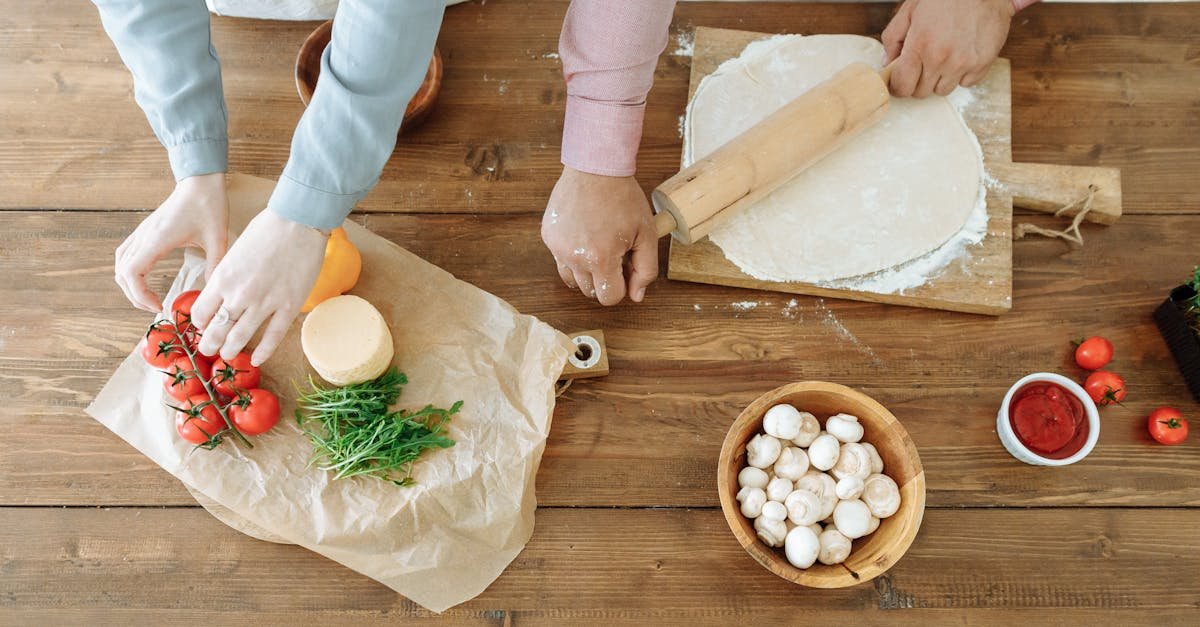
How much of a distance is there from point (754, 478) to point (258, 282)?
2.52ft

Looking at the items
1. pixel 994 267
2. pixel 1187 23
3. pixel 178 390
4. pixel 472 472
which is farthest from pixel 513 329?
pixel 1187 23

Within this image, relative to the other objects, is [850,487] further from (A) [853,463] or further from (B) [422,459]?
(B) [422,459]

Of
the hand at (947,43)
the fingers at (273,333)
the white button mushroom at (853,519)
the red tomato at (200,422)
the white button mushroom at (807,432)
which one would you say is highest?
the hand at (947,43)

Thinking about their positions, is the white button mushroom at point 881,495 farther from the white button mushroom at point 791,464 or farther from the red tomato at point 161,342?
the red tomato at point 161,342

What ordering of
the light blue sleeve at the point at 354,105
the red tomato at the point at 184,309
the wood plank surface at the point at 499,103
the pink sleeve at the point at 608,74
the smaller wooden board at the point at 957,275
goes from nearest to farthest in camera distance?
the light blue sleeve at the point at 354,105 < the pink sleeve at the point at 608,74 < the red tomato at the point at 184,309 < the smaller wooden board at the point at 957,275 < the wood plank surface at the point at 499,103

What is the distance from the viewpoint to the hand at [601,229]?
119 cm

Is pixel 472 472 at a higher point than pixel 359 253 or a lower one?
lower

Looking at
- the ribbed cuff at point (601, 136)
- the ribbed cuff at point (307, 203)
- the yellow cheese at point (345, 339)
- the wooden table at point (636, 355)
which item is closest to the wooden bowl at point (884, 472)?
the wooden table at point (636, 355)

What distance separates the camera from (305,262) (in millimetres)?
1106

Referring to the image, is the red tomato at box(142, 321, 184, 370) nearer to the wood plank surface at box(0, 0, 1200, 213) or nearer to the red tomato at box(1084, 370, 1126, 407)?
the wood plank surface at box(0, 0, 1200, 213)

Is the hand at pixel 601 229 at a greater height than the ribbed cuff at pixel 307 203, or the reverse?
the ribbed cuff at pixel 307 203

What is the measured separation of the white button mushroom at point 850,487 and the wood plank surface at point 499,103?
623 mm

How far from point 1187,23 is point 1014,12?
386mm

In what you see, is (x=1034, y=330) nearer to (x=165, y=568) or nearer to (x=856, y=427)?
(x=856, y=427)
